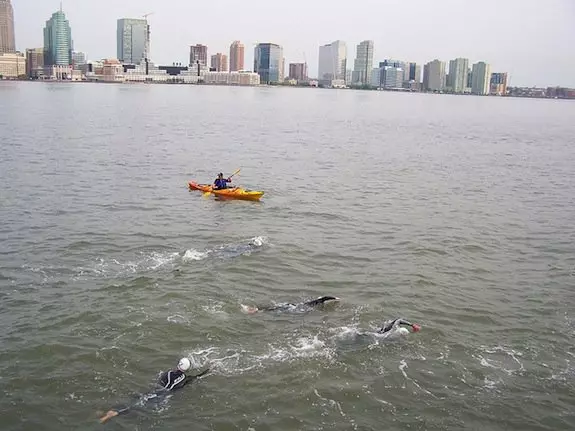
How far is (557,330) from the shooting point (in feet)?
68.3

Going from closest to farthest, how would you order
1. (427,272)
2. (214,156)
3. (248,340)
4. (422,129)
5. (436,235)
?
(248,340) < (427,272) < (436,235) < (214,156) < (422,129)

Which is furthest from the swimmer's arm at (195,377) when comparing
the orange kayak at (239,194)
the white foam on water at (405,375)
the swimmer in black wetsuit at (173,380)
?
the orange kayak at (239,194)

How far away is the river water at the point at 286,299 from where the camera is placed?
16.1m

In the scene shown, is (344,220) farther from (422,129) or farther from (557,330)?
(422,129)

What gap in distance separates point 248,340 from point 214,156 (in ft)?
139

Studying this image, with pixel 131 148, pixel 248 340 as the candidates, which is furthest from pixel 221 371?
pixel 131 148

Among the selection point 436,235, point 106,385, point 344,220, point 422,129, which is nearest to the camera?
point 106,385

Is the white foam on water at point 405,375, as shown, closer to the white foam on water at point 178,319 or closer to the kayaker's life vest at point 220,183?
the white foam on water at point 178,319

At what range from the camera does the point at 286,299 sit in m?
22.7

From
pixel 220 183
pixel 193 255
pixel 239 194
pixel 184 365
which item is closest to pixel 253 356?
pixel 184 365

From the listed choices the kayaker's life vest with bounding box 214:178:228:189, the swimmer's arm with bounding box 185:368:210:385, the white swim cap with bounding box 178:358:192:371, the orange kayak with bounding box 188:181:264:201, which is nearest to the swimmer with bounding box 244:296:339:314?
the swimmer's arm with bounding box 185:368:210:385

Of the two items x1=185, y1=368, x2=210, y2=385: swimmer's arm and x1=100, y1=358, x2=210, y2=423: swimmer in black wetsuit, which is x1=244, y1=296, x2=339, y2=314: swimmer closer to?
x1=185, y1=368, x2=210, y2=385: swimmer's arm

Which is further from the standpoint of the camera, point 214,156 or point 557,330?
point 214,156

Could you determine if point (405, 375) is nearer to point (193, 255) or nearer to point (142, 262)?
point (193, 255)
